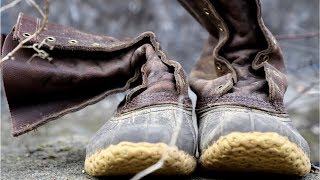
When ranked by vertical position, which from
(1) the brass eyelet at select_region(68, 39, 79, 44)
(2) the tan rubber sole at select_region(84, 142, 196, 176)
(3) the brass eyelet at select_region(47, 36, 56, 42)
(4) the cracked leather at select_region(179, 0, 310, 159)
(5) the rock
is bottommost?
(5) the rock

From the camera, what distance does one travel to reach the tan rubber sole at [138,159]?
46.2 inches

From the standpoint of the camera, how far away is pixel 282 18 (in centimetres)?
418

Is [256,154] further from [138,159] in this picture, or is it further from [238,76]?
[238,76]

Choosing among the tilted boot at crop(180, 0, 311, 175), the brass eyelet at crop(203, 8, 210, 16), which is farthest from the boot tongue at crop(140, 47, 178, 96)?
the brass eyelet at crop(203, 8, 210, 16)

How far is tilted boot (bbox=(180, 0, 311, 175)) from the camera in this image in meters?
1.20

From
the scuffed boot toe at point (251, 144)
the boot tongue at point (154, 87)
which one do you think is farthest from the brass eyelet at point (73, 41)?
the scuffed boot toe at point (251, 144)

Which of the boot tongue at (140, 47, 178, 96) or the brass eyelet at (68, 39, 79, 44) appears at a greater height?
the brass eyelet at (68, 39, 79, 44)

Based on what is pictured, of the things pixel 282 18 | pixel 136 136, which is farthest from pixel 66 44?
pixel 282 18

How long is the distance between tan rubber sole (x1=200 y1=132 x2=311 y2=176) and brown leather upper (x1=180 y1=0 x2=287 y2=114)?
0.50 ft

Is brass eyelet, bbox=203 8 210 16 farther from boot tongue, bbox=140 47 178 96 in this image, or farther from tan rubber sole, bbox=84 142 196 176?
tan rubber sole, bbox=84 142 196 176

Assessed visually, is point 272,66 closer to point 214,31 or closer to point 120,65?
point 214,31

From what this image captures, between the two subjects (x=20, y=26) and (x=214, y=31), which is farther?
(x=214, y=31)

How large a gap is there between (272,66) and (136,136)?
1.43 ft

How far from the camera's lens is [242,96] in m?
1.37
